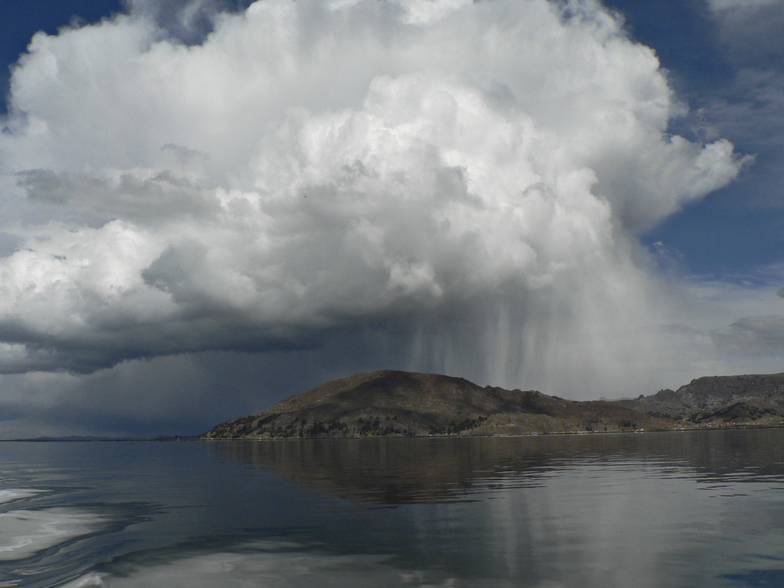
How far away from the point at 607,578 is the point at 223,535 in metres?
25.6

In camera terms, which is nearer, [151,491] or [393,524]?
[393,524]

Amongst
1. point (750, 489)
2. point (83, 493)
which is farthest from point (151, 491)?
point (750, 489)

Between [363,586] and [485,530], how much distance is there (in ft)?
46.9

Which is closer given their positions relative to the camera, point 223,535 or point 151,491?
point 223,535

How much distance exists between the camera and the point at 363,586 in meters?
26.6

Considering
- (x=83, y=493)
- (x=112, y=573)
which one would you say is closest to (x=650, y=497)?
(x=112, y=573)

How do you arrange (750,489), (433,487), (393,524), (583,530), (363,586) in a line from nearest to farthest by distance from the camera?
1. (363,586)
2. (583,530)
3. (393,524)
4. (750,489)
5. (433,487)

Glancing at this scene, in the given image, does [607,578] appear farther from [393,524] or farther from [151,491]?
[151,491]

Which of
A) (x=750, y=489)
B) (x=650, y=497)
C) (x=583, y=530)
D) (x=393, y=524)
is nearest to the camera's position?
(x=583, y=530)

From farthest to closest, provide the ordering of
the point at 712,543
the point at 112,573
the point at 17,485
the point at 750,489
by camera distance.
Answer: the point at 17,485
the point at 750,489
the point at 712,543
the point at 112,573

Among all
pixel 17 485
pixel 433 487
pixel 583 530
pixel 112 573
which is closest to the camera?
pixel 112 573

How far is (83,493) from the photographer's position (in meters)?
73.2

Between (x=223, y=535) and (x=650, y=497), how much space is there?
126 ft

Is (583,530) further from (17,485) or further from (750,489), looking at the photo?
(17,485)
